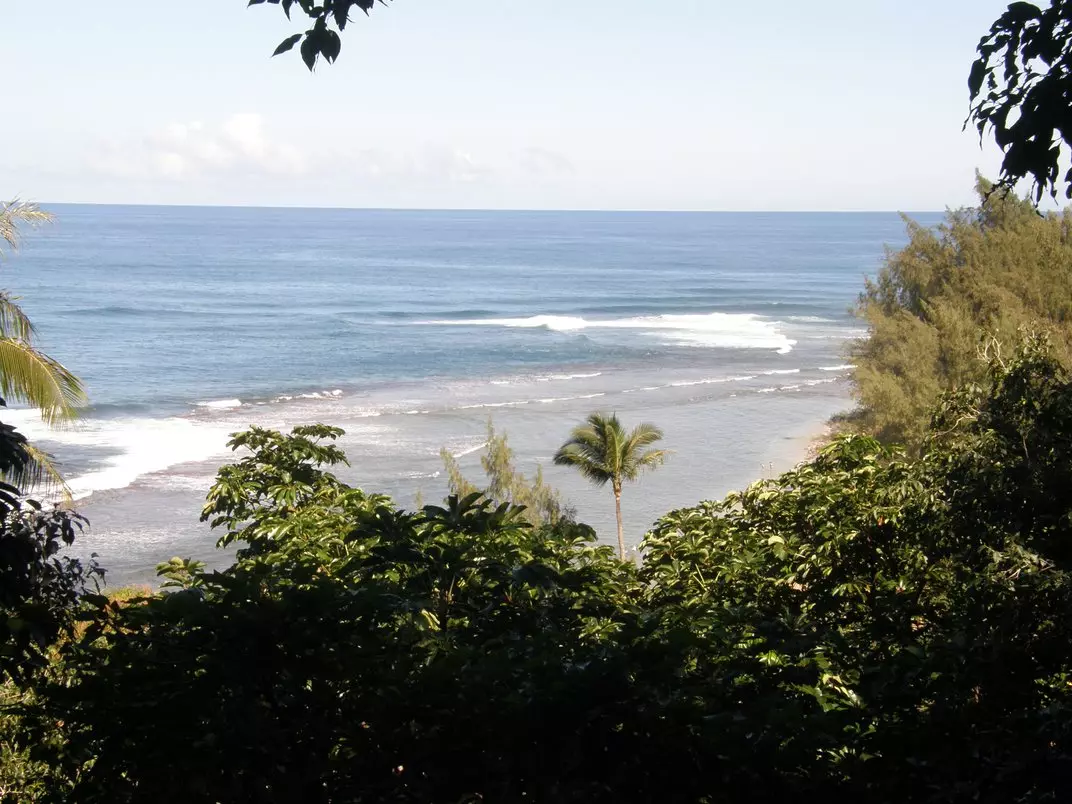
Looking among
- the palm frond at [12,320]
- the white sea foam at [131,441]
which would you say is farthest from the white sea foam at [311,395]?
the palm frond at [12,320]

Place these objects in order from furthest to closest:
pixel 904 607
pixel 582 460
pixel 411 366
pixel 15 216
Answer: pixel 411 366 < pixel 582 460 < pixel 15 216 < pixel 904 607

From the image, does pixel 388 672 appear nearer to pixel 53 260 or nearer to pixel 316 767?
pixel 316 767

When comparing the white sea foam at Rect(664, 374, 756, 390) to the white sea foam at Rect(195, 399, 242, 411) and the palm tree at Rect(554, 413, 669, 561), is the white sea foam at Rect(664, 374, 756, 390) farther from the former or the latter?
the palm tree at Rect(554, 413, 669, 561)

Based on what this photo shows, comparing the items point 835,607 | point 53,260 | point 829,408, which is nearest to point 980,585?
point 835,607

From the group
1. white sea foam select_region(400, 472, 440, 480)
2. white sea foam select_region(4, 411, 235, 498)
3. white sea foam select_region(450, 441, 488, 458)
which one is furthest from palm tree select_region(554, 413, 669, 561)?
white sea foam select_region(4, 411, 235, 498)

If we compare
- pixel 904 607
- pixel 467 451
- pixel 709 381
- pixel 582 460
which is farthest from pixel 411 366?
pixel 904 607

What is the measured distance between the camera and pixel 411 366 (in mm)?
46125

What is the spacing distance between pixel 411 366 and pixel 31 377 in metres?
36.1

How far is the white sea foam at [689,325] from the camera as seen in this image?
179 ft

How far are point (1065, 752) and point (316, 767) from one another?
2198 mm

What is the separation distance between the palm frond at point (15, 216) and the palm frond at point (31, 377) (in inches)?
38.0

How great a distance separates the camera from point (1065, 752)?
121 inches

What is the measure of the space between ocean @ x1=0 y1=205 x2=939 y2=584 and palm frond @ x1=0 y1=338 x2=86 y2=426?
38.4 feet

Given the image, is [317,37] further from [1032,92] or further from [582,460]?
[582,460]
